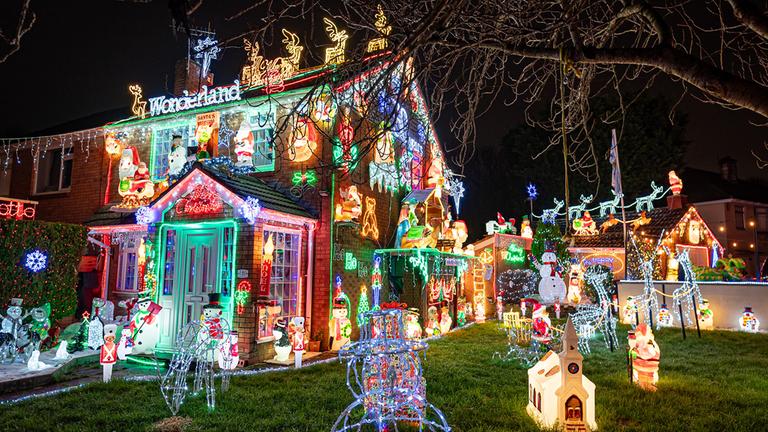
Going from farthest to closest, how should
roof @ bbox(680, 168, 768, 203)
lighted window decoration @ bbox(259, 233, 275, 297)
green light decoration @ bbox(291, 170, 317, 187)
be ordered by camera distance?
1. roof @ bbox(680, 168, 768, 203)
2. green light decoration @ bbox(291, 170, 317, 187)
3. lighted window decoration @ bbox(259, 233, 275, 297)

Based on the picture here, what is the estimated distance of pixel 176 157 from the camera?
1253 cm

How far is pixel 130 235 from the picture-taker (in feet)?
43.5

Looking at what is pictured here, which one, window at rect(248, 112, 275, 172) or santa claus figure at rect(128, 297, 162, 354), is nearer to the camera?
santa claus figure at rect(128, 297, 162, 354)

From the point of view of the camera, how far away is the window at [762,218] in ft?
105

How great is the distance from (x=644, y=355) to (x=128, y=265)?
41.7 ft

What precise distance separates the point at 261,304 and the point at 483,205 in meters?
A: 28.8

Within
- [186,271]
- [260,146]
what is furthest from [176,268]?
[260,146]

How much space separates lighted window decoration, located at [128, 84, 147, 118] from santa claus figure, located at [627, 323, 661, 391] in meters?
13.7

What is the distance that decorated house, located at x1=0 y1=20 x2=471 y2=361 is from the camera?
404 inches

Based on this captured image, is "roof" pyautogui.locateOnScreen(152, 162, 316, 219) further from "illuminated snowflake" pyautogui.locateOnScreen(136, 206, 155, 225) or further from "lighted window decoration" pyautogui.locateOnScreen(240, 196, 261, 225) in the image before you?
"illuminated snowflake" pyautogui.locateOnScreen(136, 206, 155, 225)

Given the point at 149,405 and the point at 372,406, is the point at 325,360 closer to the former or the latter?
the point at 149,405

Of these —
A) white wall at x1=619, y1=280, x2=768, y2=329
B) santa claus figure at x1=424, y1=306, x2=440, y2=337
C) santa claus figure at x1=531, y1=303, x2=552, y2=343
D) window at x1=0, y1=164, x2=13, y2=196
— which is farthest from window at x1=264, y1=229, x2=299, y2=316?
window at x1=0, y1=164, x2=13, y2=196

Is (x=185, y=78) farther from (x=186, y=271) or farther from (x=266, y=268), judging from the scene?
(x=266, y=268)

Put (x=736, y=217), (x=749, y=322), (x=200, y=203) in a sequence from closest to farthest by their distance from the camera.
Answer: (x=200, y=203)
(x=749, y=322)
(x=736, y=217)
